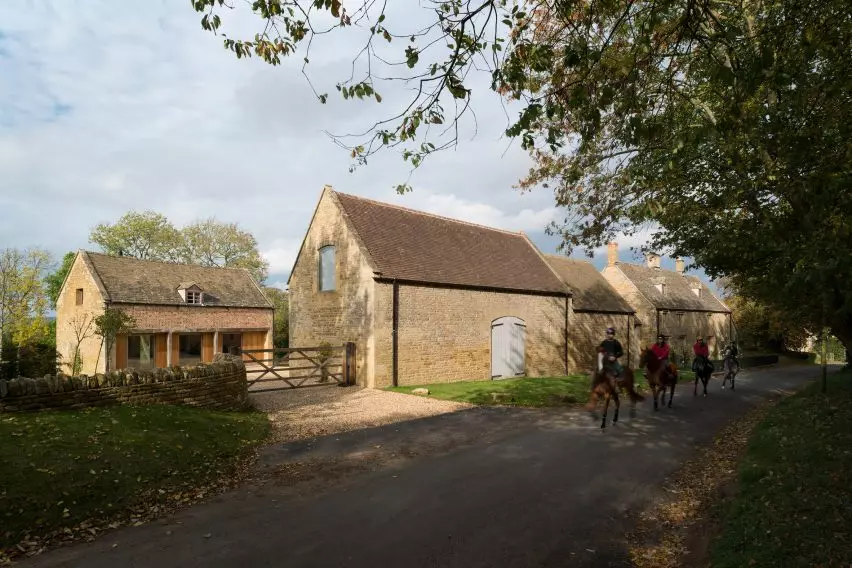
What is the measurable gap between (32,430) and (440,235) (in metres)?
18.1

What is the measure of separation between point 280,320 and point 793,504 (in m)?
39.1

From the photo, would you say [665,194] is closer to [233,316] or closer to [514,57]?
[514,57]

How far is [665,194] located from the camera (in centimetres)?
1379

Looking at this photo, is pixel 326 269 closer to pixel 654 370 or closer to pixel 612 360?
pixel 654 370

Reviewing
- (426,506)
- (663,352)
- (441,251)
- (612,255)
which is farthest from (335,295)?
(612,255)

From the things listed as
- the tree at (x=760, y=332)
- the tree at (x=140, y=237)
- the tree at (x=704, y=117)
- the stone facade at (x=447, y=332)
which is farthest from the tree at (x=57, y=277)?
the tree at (x=760, y=332)

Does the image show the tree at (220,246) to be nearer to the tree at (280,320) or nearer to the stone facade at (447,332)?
the tree at (280,320)

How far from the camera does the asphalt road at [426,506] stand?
4.84 metres

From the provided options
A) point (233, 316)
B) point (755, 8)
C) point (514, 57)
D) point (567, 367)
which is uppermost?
point (755, 8)

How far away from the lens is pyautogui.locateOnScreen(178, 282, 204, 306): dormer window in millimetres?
29062

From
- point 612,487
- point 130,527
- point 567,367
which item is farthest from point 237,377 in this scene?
point 567,367

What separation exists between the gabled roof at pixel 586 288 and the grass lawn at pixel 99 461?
21840mm

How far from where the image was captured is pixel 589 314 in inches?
1087

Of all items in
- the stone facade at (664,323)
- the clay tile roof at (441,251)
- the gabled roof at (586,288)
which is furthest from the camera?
the stone facade at (664,323)
